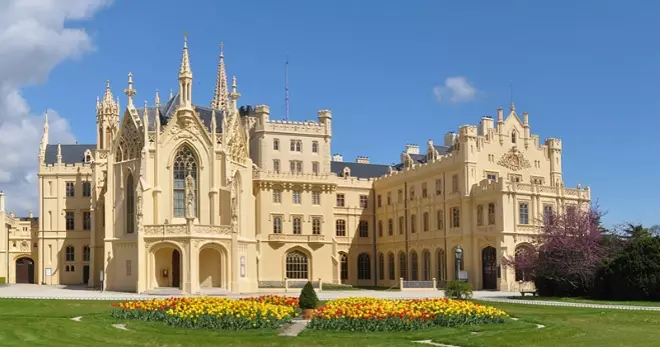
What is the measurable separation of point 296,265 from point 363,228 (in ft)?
33.8

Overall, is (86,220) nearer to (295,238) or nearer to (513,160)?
(295,238)

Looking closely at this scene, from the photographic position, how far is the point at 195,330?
26453mm

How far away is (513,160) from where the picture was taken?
74375 millimetres

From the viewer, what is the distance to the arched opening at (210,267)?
6338 cm

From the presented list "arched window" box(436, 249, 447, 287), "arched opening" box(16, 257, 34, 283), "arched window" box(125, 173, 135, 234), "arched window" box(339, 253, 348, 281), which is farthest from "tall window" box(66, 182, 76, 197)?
"arched window" box(436, 249, 447, 287)

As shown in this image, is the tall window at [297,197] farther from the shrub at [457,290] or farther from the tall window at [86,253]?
the shrub at [457,290]

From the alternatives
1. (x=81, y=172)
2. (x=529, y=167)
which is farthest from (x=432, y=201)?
(x=81, y=172)

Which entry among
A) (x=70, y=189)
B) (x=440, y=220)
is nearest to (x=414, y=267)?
(x=440, y=220)

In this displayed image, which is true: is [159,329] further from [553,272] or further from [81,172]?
[81,172]

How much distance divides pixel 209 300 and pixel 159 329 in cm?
410

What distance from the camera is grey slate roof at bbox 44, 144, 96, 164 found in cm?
8600

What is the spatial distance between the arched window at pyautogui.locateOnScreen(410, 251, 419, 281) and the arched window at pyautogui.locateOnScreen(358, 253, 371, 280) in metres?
7.72

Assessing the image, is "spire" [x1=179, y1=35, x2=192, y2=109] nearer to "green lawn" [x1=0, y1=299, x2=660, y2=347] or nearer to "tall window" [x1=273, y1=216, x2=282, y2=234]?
"tall window" [x1=273, y1=216, x2=282, y2=234]

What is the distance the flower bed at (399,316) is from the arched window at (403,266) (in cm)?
5292
